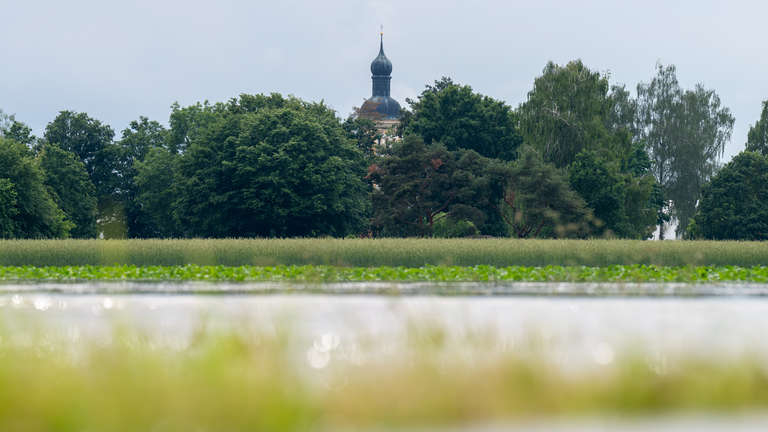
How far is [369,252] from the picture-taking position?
100ft

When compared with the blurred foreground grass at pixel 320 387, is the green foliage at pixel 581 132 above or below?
above

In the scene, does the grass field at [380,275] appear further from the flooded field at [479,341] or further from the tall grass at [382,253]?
the tall grass at [382,253]

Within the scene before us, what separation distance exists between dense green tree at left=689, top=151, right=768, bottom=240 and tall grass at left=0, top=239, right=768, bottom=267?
84.8 feet

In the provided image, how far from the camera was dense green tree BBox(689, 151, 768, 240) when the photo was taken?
5756 cm

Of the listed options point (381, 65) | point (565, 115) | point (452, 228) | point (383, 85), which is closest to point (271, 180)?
point (452, 228)

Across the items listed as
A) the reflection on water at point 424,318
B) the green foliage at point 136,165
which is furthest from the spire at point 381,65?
the reflection on water at point 424,318

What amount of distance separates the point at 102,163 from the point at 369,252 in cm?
5224

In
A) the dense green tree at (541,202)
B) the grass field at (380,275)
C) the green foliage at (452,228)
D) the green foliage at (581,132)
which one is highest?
the green foliage at (581,132)

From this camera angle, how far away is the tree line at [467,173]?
5109cm

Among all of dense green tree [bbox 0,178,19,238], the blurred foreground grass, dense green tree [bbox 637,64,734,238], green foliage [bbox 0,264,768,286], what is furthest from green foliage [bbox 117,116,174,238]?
the blurred foreground grass

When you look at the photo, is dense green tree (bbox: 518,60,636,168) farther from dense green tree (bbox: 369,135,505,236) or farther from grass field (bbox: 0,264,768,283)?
grass field (bbox: 0,264,768,283)

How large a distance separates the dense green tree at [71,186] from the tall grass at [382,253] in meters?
34.2

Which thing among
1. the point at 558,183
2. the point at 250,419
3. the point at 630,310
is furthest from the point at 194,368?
the point at 558,183

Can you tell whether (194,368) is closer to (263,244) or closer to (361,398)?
(361,398)
